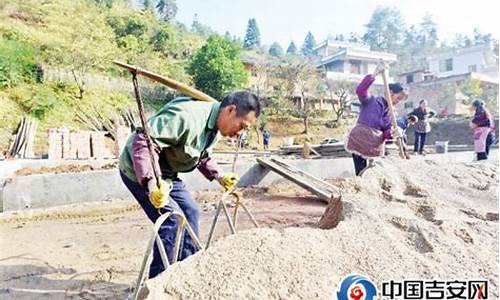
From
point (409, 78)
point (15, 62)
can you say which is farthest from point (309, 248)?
point (409, 78)

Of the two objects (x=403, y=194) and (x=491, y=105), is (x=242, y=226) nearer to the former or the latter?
(x=403, y=194)

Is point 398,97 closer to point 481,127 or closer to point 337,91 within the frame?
point 481,127

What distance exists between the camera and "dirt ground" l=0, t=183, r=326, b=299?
2523 mm

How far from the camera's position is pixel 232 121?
1.94 m

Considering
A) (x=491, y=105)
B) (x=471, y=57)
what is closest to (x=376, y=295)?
(x=491, y=105)

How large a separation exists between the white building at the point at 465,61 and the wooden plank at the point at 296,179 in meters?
24.0

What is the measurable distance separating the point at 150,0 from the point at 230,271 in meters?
27.0

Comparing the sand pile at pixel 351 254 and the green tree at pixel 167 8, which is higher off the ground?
the green tree at pixel 167 8

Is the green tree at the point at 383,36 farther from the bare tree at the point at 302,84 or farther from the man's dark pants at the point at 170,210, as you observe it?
the man's dark pants at the point at 170,210

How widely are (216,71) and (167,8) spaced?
13016 millimetres

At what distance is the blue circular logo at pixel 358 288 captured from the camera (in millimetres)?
1374

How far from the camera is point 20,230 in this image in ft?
13.2

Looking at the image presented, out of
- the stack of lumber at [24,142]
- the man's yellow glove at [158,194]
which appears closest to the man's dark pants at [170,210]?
the man's yellow glove at [158,194]

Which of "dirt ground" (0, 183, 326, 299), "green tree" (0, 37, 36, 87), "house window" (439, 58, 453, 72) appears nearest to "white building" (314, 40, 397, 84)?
"house window" (439, 58, 453, 72)
